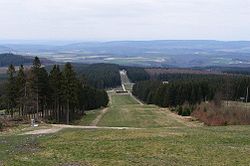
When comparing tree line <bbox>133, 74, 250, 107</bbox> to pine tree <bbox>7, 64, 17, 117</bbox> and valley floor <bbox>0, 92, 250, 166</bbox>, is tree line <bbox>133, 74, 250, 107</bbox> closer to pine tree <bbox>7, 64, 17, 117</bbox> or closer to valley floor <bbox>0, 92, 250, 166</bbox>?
pine tree <bbox>7, 64, 17, 117</bbox>

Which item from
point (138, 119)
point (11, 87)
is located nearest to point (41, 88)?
point (11, 87)

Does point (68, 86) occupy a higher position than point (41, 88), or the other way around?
point (68, 86)

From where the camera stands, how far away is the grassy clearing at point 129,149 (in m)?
21.4

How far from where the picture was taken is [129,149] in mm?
24719

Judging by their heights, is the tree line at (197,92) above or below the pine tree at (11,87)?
below

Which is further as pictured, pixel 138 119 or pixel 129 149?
pixel 138 119

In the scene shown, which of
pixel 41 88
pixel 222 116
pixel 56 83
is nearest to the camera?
pixel 56 83

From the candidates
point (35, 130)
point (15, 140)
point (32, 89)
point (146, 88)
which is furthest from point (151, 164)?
point (146, 88)

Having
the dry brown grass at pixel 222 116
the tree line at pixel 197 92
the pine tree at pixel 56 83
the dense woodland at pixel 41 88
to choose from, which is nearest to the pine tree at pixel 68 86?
the dense woodland at pixel 41 88

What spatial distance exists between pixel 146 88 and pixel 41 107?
243ft

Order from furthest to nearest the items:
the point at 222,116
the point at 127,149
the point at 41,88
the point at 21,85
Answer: the point at 222,116, the point at 41,88, the point at 21,85, the point at 127,149

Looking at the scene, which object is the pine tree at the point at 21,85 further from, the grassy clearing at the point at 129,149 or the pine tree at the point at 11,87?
the grassy clearing at the point at 129,149

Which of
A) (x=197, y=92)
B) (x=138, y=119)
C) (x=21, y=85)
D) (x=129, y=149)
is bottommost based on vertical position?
(x=138, y=119)

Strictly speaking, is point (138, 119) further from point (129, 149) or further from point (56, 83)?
point (129, 149)
